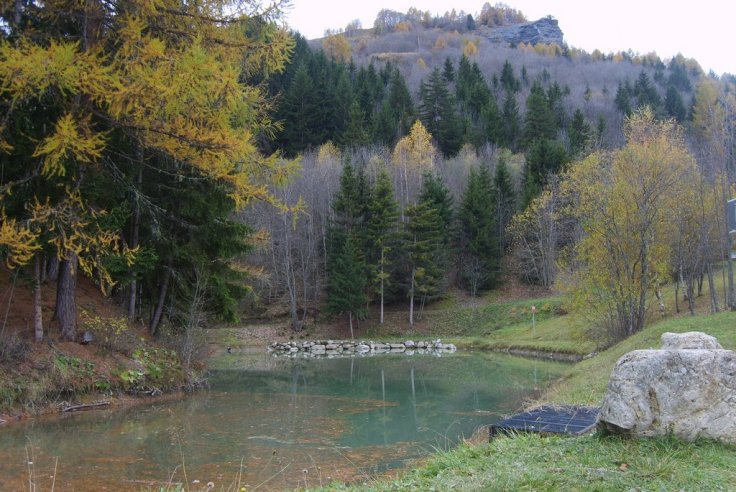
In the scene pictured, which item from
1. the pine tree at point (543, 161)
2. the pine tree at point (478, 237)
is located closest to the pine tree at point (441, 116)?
the pine tree at point (543, 161)

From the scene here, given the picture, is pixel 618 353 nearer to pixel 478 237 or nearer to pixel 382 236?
pixel 382 236

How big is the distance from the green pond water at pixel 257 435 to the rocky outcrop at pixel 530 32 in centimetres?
14951

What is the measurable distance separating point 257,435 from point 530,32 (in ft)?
542

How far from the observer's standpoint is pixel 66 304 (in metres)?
11.6

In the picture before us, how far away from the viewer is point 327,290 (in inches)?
1613

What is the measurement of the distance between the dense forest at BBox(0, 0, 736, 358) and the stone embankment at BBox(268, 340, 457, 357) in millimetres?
3840

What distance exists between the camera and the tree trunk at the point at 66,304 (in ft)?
37.6

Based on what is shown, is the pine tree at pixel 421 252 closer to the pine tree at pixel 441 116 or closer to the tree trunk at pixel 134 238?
the pine tree at pixel 441 116

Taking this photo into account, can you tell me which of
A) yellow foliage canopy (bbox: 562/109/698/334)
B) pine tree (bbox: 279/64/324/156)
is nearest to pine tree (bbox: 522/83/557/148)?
pine tree (bbox: 279/64/324/156)

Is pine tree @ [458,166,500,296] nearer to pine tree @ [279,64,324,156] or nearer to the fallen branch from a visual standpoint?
pine tree @ [279,64,324,156]

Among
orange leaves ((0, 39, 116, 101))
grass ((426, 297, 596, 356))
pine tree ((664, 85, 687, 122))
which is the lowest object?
grass ((426, 297, 596, 356))

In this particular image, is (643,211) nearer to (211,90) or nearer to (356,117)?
(211,90)

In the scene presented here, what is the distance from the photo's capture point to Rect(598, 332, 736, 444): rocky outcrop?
14.6 ft

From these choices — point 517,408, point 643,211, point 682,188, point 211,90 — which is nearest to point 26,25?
point 211,90
